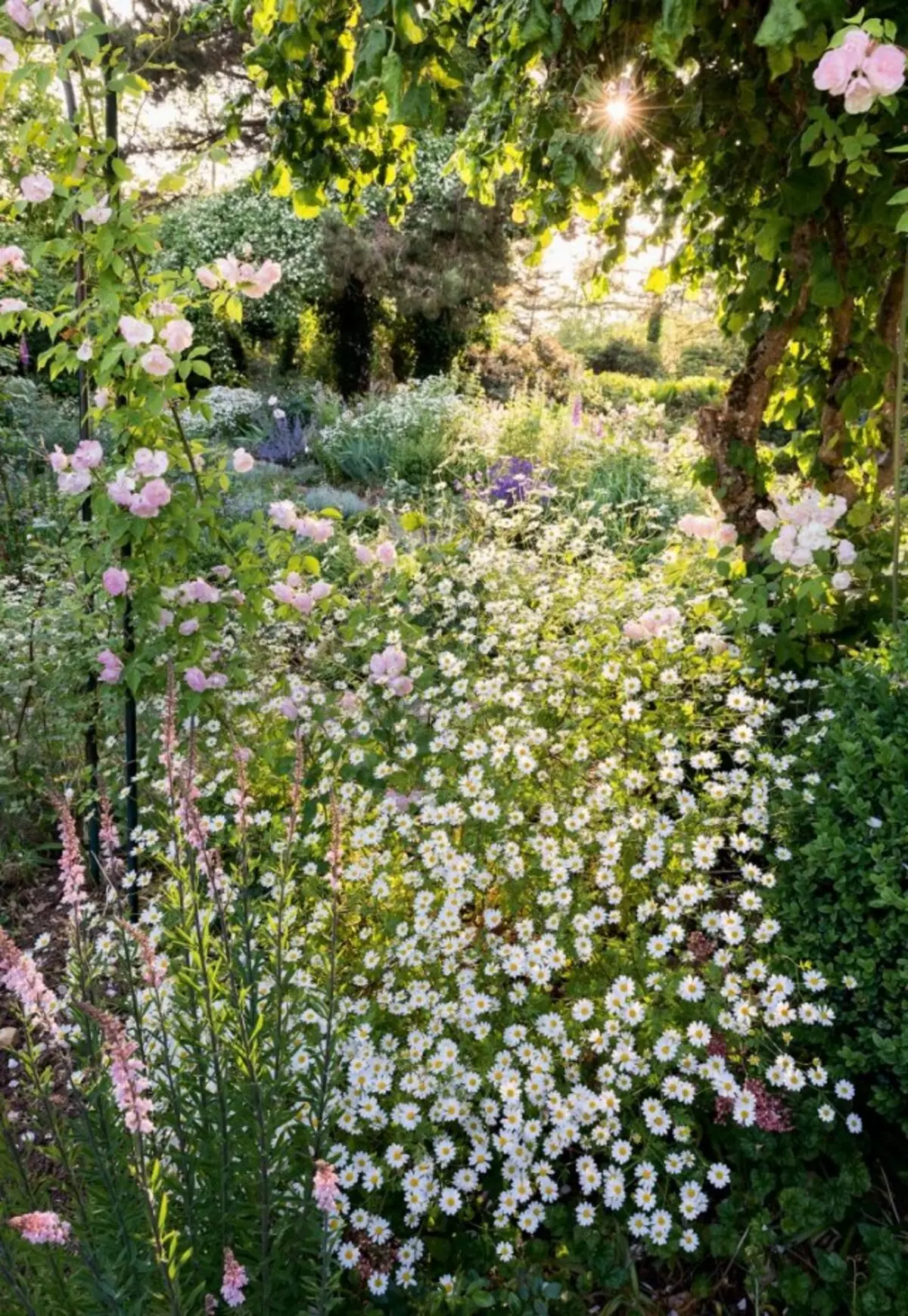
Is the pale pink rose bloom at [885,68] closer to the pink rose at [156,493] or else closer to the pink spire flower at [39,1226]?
the pink rose at [156,493]

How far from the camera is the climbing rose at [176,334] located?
2.45 meters

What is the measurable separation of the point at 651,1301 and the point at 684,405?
526 inches

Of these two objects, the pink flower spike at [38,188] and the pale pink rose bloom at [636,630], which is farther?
the pale pink rose bloom at [636,630]

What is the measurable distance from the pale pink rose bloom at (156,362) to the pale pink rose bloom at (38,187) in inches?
19.4

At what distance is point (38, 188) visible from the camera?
7.94 feet

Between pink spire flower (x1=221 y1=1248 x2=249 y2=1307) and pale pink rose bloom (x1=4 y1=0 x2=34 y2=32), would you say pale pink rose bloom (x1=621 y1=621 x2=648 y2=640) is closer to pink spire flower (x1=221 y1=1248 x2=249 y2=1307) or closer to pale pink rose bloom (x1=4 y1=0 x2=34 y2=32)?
pink spire flower (x1=221 y1=1248 x2=249 y2=1307)

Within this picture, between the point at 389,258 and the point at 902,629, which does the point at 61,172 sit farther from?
the point at 389,258

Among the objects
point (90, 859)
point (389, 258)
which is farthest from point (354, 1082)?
point (389, 258)

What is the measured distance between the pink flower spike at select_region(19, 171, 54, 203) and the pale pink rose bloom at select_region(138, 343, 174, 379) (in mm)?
493

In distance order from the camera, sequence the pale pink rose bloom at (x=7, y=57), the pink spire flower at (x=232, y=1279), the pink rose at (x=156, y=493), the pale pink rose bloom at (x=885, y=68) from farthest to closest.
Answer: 1. the pink rose at (x=156, y=493)
2. the pale pink rose bloom at (x=7, y=57)
3. the pale pink rose bloom at (x=885, y=68)
4. the pink spire flower at (x=232, y=1279)

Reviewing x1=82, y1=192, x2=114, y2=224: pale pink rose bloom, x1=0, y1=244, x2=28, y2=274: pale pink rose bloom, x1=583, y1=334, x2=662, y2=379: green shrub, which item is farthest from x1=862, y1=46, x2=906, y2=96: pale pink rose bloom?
x1=583, y1=334, x2=662, y2=379: green shrub

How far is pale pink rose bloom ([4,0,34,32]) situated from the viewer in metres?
2.30

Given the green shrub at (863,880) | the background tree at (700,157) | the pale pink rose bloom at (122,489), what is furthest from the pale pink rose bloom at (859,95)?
the pale pink rose bloom at (122,489)

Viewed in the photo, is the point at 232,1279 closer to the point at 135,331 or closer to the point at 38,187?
the point at 135,331
